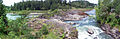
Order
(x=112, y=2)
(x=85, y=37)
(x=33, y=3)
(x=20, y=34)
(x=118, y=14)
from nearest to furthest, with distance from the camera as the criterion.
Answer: (x=20, y=34) < (x=85, y=37) < (x=118, y=14) < (x=112, y=2) < (x=33, y=3)

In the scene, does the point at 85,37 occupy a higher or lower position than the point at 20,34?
lower

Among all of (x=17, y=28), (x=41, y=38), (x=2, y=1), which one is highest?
(x=2, y=1)

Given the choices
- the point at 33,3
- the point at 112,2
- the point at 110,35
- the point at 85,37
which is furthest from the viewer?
the point at 33,3

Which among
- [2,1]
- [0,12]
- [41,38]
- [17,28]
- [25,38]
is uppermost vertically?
[2,1]

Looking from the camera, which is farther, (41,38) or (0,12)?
(41,38)

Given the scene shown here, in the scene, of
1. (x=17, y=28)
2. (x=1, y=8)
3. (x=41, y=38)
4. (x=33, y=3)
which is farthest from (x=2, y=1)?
(x=33, y=3)

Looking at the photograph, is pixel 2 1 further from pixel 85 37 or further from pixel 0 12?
pixel 85 37

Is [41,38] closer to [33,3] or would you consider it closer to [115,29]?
[115,29]

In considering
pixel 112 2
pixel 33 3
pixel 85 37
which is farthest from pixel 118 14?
pixel 33 3

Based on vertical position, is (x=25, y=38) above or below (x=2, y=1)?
below

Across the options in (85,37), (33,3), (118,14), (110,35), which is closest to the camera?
(85,37)
